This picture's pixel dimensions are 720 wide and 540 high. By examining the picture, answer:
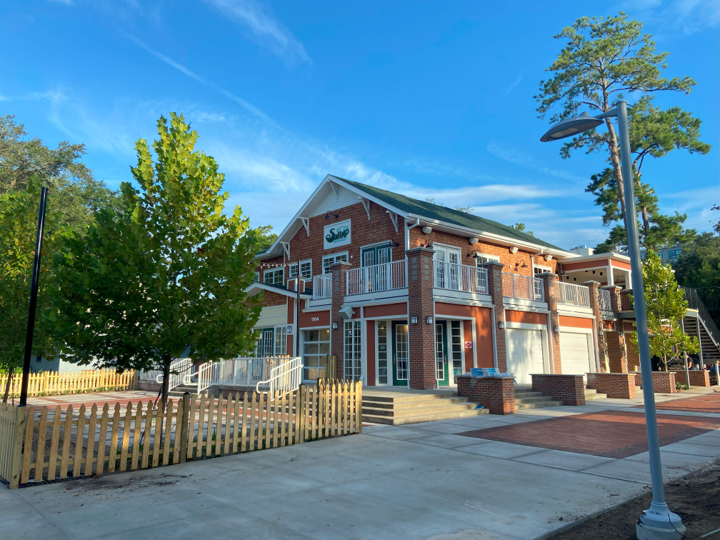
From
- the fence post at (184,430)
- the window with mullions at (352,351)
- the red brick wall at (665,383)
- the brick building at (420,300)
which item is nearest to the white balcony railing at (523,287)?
the brick building at (420,300)

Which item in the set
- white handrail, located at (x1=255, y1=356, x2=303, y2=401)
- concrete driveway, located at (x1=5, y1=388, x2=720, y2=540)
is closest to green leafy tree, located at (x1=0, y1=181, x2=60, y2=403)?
concrete driveway, located at (x1=5, y1=388, x2=720, y2=540)

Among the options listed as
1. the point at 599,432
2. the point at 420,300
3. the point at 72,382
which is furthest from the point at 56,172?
the point at 599,432

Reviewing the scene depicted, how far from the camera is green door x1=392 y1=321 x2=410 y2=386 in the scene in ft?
57.3

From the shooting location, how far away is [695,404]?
17203mm

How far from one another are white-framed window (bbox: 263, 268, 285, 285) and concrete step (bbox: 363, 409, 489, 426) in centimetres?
1255

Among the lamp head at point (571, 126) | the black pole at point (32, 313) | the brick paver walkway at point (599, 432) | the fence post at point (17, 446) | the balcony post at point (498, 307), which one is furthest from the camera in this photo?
the balcony post at point (498, 307)

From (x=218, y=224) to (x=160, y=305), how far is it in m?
1.96

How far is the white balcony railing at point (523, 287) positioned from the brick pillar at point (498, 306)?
3.15 ft

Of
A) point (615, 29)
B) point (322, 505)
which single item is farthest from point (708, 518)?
point (615, 29)

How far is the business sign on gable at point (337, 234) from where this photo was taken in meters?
21.6

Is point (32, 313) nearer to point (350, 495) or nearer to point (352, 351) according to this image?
point (350, 495)

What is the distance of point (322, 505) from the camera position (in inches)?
231

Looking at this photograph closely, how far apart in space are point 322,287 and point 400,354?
470 centimetres

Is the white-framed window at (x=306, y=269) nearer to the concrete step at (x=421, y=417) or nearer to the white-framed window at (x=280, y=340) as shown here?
the white-framed window at (x=280, y=340)
